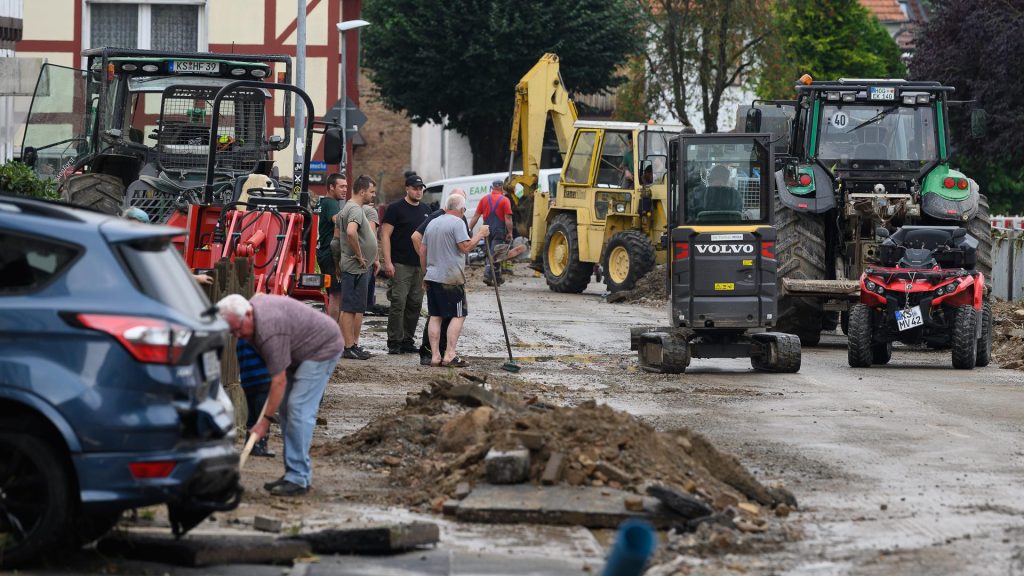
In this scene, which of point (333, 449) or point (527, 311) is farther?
point (527, 311)

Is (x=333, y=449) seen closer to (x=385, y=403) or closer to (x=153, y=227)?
(x=385, y=403)

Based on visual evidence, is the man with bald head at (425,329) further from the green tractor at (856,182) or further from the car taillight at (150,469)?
the car taillight at (150,469)

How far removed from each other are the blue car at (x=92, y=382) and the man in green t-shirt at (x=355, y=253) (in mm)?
9185

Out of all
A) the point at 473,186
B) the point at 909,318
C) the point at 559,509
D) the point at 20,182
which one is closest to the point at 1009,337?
the point at 909,318

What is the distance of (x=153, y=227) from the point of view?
25.5 feet

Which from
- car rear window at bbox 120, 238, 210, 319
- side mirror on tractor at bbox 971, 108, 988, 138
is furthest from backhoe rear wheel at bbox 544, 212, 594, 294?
car rear window at bbox 120, 238, 210, 319

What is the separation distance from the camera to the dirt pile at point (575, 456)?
957 cm

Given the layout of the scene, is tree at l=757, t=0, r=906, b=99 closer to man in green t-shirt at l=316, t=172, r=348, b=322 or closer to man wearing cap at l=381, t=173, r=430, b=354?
man wearing cap at l=381, t=173, r=430, b=354

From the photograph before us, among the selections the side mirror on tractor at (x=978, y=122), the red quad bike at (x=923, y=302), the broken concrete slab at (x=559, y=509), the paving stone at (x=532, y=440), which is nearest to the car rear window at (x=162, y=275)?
the broken concrete slab at (x=559, y=509)

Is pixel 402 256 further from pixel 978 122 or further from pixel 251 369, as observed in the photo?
pixel 251 369

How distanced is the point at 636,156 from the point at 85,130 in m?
10.8

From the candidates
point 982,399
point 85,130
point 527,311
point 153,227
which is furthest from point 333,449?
point 527,311

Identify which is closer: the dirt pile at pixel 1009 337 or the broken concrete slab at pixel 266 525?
the broken concrete slab at pixel 266 525

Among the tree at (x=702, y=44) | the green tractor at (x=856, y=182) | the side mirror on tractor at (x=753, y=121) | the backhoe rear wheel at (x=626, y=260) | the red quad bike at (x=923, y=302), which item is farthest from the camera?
the tree at (x=702, y=44)
